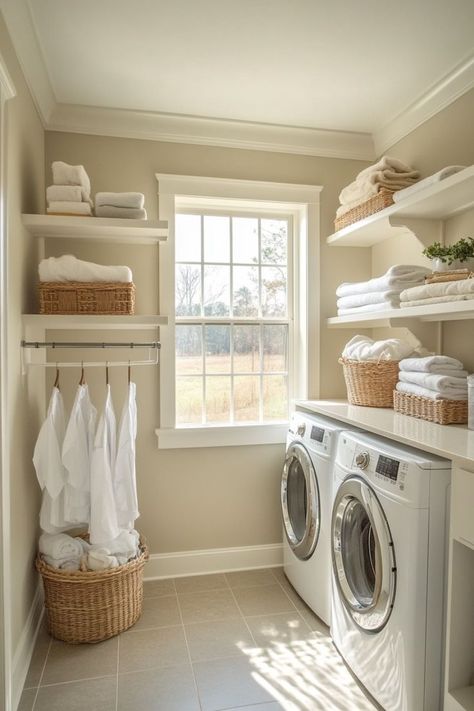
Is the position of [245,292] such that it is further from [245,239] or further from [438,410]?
[438,410]

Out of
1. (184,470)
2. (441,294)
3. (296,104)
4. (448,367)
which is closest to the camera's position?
(441,294)

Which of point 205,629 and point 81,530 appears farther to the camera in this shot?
point 81,530

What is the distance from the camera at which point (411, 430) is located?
73.9 inches

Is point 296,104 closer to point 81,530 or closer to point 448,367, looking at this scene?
point 448,367

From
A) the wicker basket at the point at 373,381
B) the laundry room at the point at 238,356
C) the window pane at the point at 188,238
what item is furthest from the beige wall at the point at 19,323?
the wicker basket at the point at 373,381

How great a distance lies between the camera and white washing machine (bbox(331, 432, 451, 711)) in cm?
158

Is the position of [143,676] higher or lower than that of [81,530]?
lower

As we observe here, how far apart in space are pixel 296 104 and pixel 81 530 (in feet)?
8.36

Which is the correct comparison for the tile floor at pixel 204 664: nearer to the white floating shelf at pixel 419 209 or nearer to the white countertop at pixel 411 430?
the white countertop at pixel 411 430

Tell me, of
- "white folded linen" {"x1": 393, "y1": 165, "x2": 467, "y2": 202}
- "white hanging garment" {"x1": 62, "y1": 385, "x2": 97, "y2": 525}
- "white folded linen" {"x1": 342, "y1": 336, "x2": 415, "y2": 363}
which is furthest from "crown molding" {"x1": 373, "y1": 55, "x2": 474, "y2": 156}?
"white hanging garment" {"x1": 62, "y1": 385, "x2": 97, "y2": 525}

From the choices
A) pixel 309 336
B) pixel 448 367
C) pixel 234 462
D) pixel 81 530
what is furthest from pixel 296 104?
pixel 81 530

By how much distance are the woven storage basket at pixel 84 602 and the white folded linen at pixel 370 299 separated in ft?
5.71

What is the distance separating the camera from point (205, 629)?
2.34m

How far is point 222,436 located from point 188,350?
0.55m
